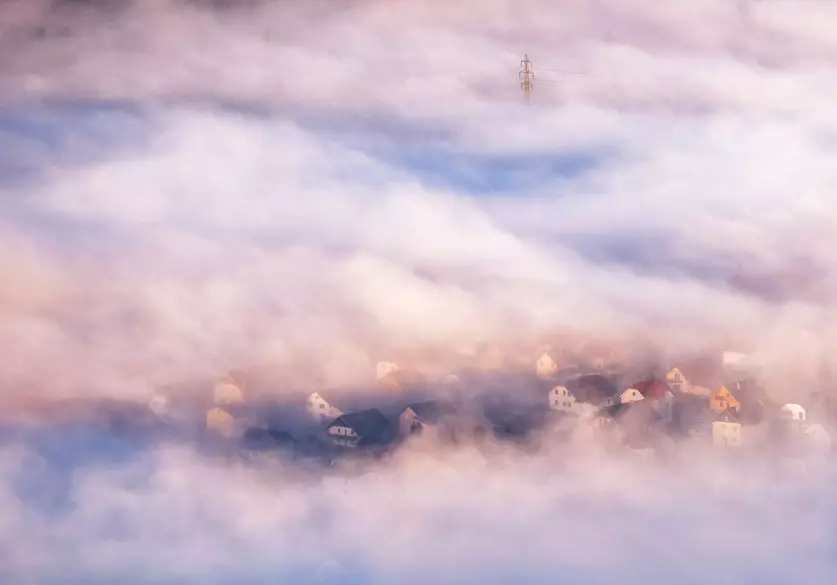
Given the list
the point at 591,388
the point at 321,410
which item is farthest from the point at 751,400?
the point at 321,410

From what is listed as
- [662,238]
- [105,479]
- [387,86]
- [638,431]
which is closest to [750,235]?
[662,238]

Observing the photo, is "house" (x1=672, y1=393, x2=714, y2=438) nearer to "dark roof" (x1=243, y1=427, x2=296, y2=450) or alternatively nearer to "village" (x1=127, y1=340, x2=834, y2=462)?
"village" (x1=127, y1=340, x2=834, y2=462)

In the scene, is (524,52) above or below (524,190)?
above

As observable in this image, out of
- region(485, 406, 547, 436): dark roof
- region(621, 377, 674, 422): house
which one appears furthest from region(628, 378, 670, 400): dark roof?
region(485, 406, 547, 436): dark roof

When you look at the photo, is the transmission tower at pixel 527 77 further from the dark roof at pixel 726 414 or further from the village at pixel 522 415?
the dark roof at pixel 726 414

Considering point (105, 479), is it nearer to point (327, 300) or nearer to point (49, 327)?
point (49, 327)

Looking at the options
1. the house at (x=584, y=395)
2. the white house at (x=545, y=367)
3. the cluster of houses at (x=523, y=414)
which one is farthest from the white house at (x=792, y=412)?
the white house at (x=545, y=367)

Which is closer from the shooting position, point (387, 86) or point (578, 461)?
point (578, 461)
